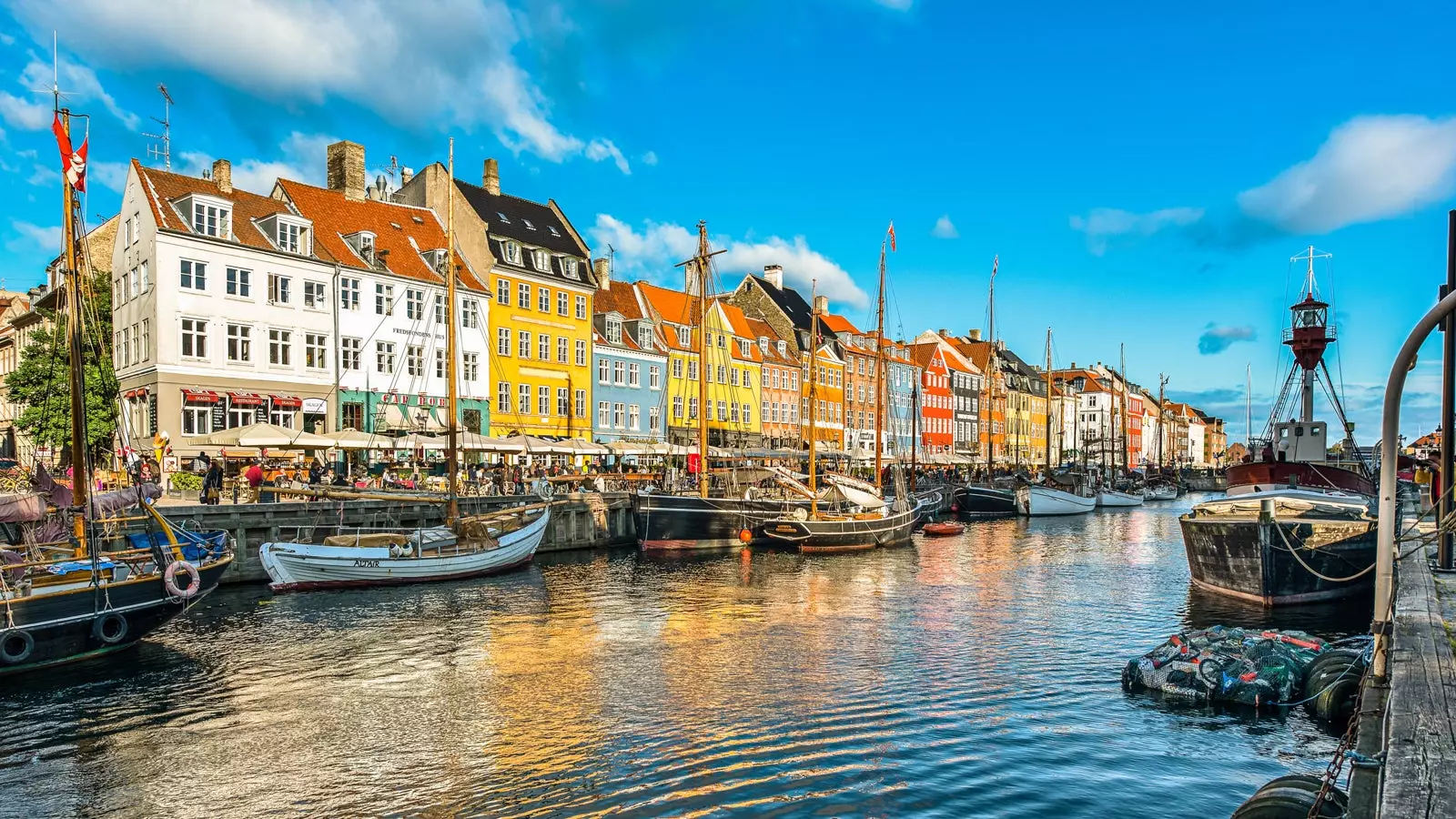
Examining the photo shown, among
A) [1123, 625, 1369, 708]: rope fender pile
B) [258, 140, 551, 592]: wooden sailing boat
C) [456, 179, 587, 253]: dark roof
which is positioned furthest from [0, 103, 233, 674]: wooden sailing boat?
[456, 179, 587, 253]: dark roof

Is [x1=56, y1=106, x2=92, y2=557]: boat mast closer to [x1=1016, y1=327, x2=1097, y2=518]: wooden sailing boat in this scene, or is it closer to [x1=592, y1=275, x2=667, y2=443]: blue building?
[x1=592, y1=275, x2=667, y2=443]: blue building

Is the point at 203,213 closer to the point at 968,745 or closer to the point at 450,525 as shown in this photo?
the point at 450,525

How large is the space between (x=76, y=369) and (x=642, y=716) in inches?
591

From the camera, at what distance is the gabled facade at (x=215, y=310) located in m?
41.6

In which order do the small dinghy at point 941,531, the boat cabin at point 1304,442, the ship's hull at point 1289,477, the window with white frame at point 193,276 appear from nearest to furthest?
the ship's hull at point 1289,477 → the boat cabin at point 1304,442 → the window with white frame at point 193,276 → the small dinghy at point 941,531

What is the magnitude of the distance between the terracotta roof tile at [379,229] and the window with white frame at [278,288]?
3.06 m

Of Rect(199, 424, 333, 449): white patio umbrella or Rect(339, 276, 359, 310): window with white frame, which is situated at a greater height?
Rect(339, 276, 359, 310): window with white frame

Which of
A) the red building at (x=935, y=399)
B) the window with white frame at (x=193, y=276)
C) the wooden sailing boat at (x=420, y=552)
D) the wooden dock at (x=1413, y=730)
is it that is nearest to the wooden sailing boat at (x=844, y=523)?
the wooden sailing boat at (x=420, y=552)

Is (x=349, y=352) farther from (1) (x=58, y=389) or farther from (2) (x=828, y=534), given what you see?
(2) (x=828, y=534)

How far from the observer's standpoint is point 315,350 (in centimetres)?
4688

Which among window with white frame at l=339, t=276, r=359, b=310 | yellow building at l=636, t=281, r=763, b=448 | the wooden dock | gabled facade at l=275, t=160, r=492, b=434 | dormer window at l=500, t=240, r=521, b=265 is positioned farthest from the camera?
yellow building at l=636, t=281, r=763, b=448

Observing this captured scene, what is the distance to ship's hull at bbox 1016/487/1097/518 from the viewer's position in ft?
224

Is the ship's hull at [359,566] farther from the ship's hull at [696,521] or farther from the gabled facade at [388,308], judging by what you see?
the gabled facade at [388,308]

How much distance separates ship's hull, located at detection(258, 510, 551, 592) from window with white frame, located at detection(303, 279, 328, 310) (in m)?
20.2
